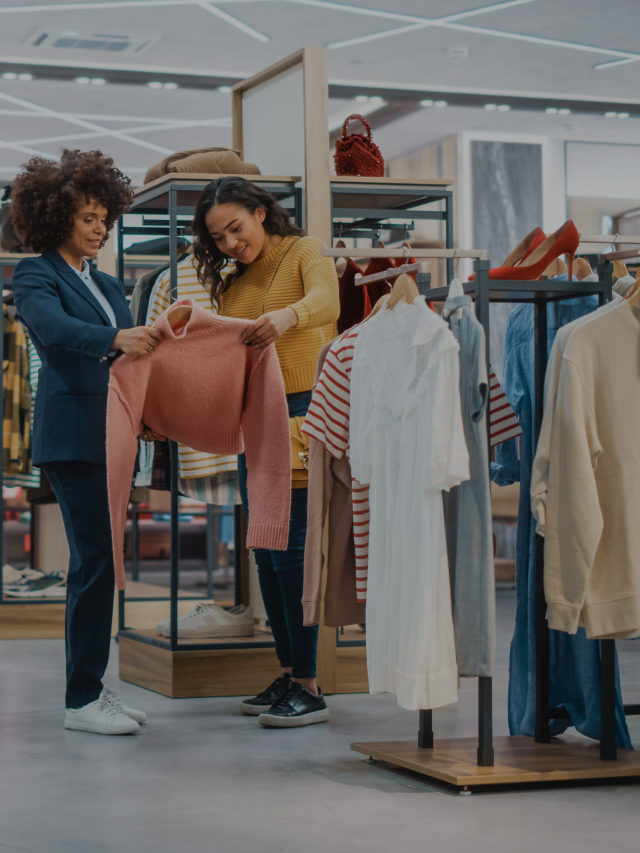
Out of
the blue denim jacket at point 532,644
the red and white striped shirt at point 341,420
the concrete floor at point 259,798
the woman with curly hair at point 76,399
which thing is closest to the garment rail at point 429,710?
the concrete floor at point 259,798

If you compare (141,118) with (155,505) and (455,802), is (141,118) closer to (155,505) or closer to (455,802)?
(155,505)

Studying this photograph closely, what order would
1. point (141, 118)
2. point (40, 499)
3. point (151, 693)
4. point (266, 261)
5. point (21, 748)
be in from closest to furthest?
point (21, 748), point (266, 261), point (151, 693), point (40, 499), point (141, 118)

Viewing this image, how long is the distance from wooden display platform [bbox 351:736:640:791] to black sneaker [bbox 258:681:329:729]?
49cm

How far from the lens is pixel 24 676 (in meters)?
4.94

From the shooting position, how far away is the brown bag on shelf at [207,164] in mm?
4469

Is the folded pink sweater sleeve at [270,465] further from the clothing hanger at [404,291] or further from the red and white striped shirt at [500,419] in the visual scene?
the red and white striped shirt at [500,419]

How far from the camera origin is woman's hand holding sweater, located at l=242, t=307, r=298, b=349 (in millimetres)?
3551

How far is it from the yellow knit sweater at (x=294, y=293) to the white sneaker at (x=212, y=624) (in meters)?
1.07

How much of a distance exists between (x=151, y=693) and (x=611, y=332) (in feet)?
7.50

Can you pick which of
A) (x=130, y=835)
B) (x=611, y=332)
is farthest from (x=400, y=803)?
(x=611, y=332)

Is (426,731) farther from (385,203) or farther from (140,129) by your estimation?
(140,129)

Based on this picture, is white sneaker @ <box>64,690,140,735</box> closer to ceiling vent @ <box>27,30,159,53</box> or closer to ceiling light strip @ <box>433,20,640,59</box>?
ceiling vent @ <box>27,30,159,53</box>

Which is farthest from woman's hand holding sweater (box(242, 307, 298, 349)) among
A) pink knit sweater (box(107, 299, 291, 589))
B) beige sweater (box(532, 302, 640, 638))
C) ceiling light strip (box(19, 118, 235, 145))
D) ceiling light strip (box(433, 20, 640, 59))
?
ceiling light strip (box(19, 118, 235, 145))

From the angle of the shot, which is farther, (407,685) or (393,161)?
(393,161)
